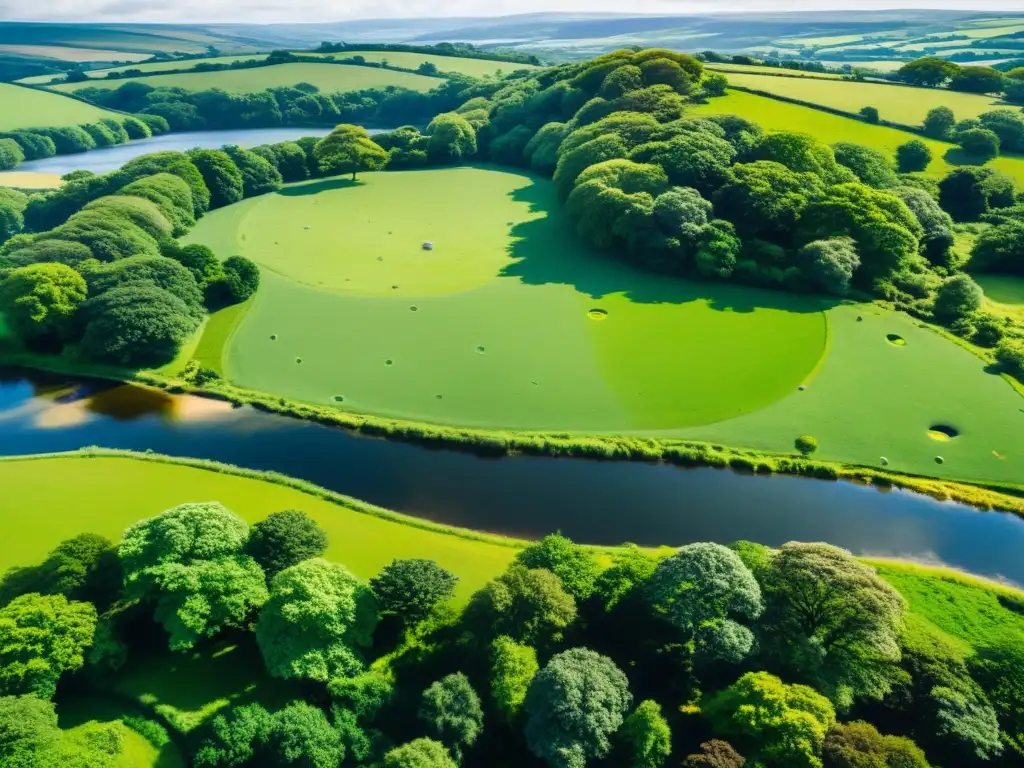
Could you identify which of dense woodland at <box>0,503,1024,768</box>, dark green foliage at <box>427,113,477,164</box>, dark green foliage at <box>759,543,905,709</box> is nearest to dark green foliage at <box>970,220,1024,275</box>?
dense woodland at <box>0,503,1024,768</box>

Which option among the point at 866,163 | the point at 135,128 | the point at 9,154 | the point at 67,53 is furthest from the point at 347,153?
the point at 67,53

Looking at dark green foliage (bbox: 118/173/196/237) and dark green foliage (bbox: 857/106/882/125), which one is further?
dark green foliage (bbox: 857/106/882/125)

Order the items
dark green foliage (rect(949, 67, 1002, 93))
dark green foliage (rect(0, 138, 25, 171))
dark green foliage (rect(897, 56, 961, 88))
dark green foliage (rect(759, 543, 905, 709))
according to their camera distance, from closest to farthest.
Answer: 1. dark green foliage (rect(759, 543, 905, 709))
2. dark green foliage (rect(949, 67, 1002, 93))
3. dark green foliage (rect(0, 138, 25, 171))
4. dark green foliage (rect(897, 56, 961, 88))

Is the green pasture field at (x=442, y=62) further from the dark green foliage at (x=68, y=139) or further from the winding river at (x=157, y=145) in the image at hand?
the dark green foliage at (x=68, y=139)

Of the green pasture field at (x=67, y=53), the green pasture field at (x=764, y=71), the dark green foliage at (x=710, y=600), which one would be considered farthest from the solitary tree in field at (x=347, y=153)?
the green pasture field at (x=67, y=53)

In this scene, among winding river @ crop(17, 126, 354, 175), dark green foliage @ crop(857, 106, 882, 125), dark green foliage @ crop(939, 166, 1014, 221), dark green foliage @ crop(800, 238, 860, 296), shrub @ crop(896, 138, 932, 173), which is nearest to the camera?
dark green foliage @ crop(800, 238, 860, 296)

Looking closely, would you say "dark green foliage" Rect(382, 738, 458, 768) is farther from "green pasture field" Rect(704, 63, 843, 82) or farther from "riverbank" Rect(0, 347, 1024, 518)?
"green pasture field" Rect(704, 63, 843, 82)
